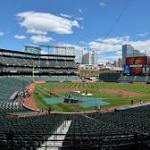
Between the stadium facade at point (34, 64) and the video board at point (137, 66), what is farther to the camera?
the stadium facade at point (34, 64)

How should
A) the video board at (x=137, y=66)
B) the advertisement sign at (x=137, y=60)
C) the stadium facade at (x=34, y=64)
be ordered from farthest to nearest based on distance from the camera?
the stadium facade at (x=34, y=64) < the video board at (x=137, y=66) < the advertisement sign at (x=137, y=60)

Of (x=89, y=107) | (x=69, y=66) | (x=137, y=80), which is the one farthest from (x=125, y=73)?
(x=89, y=107)

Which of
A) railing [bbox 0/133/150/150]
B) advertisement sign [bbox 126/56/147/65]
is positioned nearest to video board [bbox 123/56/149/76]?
advertisement sign [bbox 126/56/147/65]

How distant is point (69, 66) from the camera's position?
183 meters

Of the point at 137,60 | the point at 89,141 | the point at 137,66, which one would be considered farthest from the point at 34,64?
the point at 89,141

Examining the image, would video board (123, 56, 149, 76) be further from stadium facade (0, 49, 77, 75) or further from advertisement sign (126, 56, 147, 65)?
stadium facade (0, 49, 77, 75)

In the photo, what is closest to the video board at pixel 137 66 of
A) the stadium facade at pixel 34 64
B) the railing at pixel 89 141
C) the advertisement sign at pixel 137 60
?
the advertisement sign at pixel 137 60

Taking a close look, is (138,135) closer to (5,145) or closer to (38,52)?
(5,145)

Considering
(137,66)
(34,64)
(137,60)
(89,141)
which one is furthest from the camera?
(34,64)

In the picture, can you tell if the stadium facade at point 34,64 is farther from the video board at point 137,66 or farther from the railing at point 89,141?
the railing at point 89,141

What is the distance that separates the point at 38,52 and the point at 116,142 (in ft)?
603

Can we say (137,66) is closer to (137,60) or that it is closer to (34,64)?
(137,60)

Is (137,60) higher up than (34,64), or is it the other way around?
(137,60)

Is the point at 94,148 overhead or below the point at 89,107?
overhead
